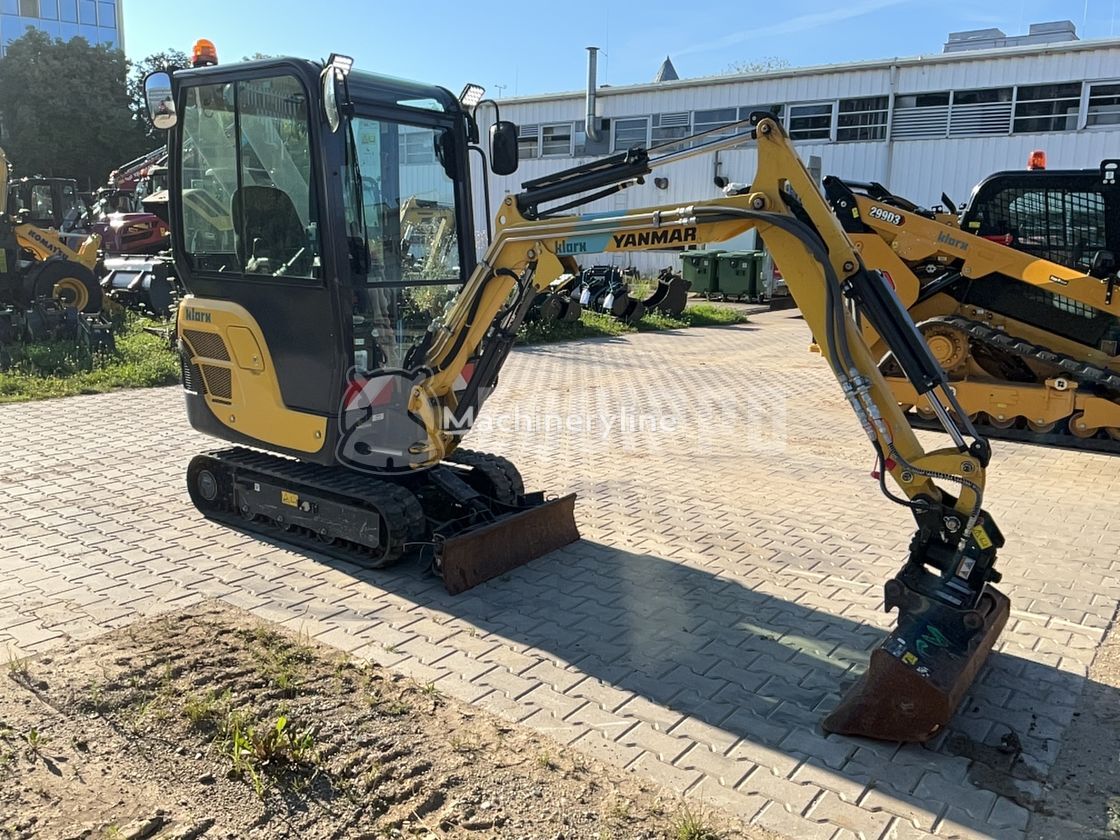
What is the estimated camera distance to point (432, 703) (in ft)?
12.8

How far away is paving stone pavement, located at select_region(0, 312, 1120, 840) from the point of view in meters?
3.55

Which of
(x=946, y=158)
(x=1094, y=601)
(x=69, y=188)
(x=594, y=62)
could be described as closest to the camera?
(x=1094, y=601)

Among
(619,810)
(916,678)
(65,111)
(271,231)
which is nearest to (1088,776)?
(916,678)

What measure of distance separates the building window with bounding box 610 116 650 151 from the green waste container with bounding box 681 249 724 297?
4.77 metres

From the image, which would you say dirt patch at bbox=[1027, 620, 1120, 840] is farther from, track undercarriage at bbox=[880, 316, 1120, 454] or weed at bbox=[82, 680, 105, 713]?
track undercarriage at bbox=[880, 316, 1120, 454]

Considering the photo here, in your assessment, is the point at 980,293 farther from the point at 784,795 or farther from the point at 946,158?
the point at 946,158

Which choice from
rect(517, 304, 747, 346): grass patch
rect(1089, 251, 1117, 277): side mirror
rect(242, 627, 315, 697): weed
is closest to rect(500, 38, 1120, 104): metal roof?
rect(517, 304, 747, 346): grass patch

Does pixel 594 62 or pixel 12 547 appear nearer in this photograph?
pixel 12 547

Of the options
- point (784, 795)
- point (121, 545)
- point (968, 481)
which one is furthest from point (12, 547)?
point (968, 481)

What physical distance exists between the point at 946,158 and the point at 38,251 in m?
20.4

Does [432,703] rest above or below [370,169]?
below

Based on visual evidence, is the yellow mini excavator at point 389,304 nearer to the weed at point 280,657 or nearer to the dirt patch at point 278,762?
the weed at point 280,657

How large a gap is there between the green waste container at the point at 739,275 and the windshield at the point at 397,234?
19.9 m

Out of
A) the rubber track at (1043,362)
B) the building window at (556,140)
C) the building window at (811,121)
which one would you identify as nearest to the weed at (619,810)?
the rubber track at (1043,362)
